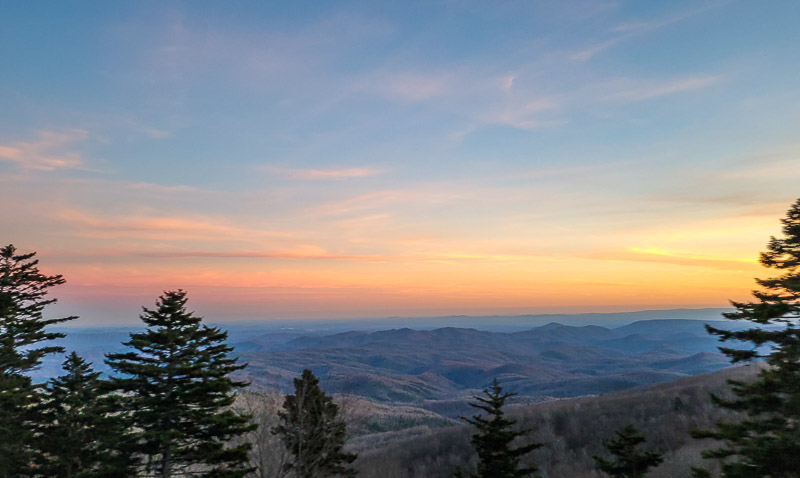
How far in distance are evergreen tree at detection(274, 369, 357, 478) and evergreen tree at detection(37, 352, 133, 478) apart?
22.1 ft

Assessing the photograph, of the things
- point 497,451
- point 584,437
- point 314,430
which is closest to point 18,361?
point 314,430

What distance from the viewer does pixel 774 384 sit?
9844mm

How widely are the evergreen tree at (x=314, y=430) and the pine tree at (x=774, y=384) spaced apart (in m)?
14.9

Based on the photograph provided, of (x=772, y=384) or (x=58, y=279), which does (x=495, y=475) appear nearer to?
(x=772, y=384)

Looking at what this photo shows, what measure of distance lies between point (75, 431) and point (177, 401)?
21.9 ft

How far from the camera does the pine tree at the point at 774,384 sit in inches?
369

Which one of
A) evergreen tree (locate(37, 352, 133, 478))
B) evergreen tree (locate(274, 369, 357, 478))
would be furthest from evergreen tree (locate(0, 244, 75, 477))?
evergreen tree (locate(274, 369, 357, 478))

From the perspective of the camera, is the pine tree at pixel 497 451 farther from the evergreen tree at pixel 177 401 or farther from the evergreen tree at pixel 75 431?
the evergreen tree at pixel 75 431

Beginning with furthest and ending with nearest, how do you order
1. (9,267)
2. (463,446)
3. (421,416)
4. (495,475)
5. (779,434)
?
(421,416)
(463,446)
(9,267)
(495,475)
(779,434)

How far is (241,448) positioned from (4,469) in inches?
328

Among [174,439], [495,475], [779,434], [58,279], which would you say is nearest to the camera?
[779,434]

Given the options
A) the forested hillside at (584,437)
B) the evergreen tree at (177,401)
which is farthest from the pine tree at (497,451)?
the forested hillside at (584,437)

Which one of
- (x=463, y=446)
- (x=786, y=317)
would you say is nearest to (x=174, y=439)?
(x=786, y=317)

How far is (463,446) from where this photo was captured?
52.1m
